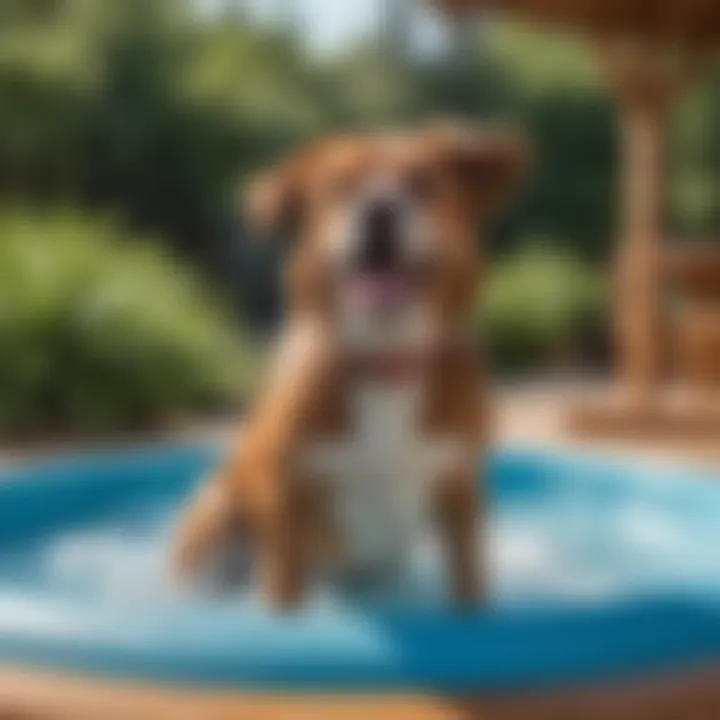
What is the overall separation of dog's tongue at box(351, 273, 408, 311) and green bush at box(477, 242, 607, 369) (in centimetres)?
521


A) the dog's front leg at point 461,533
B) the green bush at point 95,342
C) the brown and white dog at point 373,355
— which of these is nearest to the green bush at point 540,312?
the green bush at point 95,342

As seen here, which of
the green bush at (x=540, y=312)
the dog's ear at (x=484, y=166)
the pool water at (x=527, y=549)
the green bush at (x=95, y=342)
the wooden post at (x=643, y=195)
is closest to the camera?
the dog's ear at (x=484, y=166)

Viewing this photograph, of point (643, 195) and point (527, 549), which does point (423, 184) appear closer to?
point (527, 549)

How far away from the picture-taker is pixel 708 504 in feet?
11.6

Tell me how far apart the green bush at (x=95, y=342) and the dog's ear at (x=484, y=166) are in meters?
3.13

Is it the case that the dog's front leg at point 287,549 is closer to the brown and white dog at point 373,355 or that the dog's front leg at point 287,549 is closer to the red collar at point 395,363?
the brown and white dog at point 373,355

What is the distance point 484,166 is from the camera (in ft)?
7.24

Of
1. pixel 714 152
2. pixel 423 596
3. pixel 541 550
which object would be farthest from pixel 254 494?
pixel 714 152

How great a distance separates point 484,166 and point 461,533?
2.12ft

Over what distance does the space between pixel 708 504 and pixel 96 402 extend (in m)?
2.51

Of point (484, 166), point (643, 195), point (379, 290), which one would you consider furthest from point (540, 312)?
point (379, 290)

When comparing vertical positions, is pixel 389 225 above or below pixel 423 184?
below

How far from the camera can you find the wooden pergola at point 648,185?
5.56m

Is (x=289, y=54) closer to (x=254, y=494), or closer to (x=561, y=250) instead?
(x=561, y=250)
